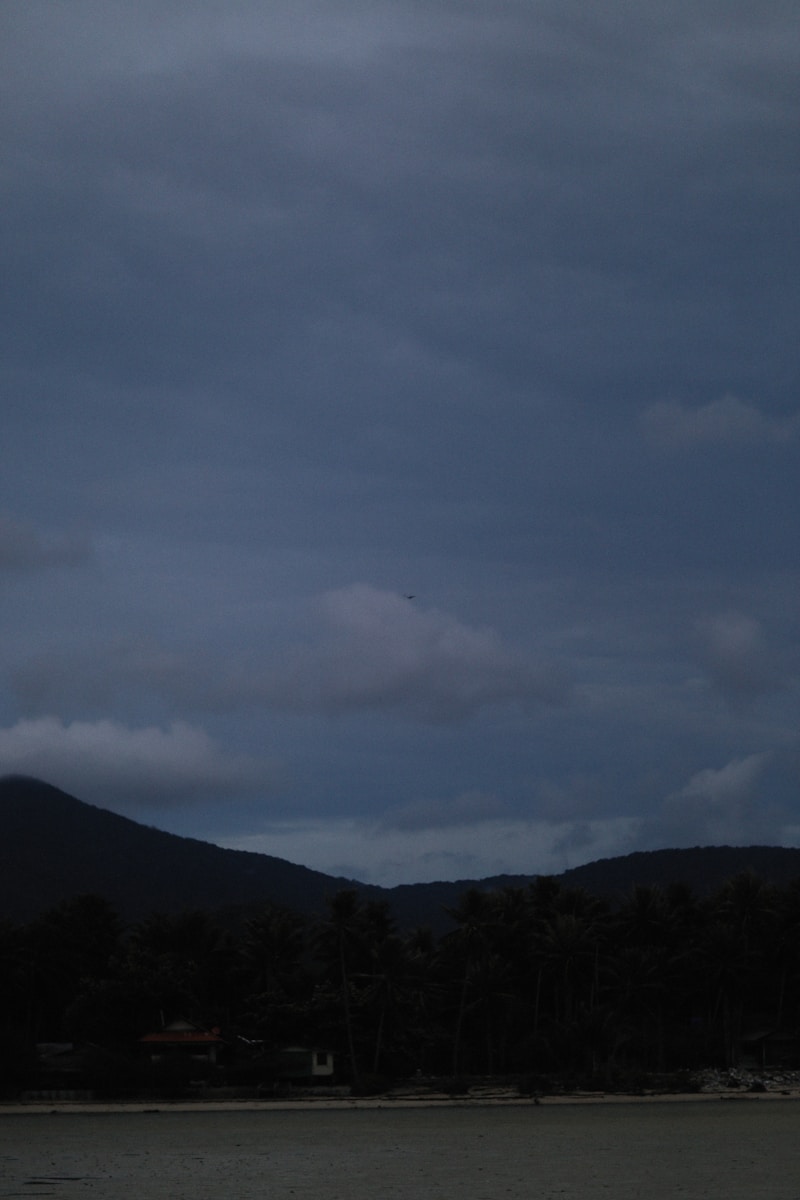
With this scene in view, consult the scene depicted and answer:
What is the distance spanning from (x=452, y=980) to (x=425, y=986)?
4827mm

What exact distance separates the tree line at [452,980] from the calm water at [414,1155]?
18.2m

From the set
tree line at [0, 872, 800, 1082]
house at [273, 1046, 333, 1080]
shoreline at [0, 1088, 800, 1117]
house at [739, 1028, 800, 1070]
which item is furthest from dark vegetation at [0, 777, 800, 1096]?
shoreline at [0, 1088, 800, 1117]

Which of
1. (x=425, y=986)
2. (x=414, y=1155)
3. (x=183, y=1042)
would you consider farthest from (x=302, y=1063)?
(x=414, y=1155)

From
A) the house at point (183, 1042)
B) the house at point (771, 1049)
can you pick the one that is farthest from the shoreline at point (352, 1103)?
the house at point (771, 1049)

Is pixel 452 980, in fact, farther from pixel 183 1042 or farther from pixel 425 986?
pixel 183 1042

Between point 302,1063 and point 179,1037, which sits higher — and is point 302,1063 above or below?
below

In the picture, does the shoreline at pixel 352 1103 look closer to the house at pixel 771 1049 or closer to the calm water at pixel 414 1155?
the calm water at pixel 414 1155

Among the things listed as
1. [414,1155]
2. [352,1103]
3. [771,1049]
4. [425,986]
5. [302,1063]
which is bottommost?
[352,1103]

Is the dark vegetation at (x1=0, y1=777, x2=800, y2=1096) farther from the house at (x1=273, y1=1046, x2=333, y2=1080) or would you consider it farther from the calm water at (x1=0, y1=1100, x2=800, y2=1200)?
the calm water at (x1=0, y1=1100, x2=800, y2=1200)

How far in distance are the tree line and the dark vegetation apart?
13cm

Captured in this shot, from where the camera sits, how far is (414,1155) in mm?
41031

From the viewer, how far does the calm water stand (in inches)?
1243

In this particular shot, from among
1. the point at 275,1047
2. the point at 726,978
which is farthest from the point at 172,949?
the point at 726,978

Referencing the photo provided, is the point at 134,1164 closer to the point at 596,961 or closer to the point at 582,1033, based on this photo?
the point at 582,1033
